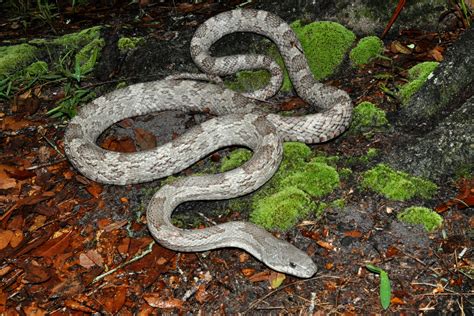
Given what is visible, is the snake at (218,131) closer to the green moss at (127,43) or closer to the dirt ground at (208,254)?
the dirt ground at (208,254)

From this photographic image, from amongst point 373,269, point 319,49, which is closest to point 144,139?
point 319,49

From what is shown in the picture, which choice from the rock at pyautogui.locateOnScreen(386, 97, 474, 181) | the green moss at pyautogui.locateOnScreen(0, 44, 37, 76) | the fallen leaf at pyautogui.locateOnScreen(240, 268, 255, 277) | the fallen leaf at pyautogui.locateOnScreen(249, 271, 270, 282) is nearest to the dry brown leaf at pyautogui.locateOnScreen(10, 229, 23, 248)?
the fallen leaf at pyautogui.locateOnScreen(240, 268, 255, 277)

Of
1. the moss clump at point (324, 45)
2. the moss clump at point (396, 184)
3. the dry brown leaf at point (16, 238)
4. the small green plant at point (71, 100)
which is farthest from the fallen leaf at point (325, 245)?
the small green plant at point (71, 100)

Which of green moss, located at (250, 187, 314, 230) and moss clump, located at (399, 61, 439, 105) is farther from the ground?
moss clump, located at (399, 61, 439, 105)

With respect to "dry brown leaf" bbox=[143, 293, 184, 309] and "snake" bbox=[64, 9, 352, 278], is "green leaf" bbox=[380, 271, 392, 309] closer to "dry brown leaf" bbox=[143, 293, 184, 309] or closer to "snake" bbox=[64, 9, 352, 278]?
"snake" bbox=[64, 9, 352, 278]

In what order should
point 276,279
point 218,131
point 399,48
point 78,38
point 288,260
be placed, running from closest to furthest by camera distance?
point 288,260 < point 276,279 < point 218,131 < point 399,48 < point 78,38

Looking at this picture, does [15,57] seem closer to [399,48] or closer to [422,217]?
[399,48]
